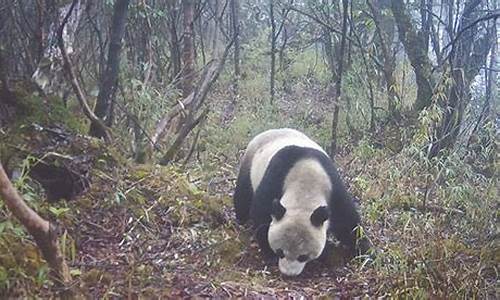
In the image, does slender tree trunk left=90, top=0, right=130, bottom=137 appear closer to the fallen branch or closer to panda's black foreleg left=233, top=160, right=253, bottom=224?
panda's black foreleg left=233, top=160, right=253, bottom=224

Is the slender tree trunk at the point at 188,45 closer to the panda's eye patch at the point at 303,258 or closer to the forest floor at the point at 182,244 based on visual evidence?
the forest floor at the point at 182,244

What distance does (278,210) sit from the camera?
530 centimetres

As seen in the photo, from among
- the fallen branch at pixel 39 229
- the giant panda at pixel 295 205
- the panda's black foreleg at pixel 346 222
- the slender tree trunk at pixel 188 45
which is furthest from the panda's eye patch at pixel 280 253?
the slender tree trunk at pixel 188 45

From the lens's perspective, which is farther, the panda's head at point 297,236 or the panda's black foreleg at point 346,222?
the panda's black foreleg at point 346,222

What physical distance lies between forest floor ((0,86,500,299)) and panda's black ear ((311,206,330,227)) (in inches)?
18.1

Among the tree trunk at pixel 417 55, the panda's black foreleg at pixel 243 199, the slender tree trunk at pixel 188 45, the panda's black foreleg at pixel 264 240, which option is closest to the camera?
the panda's black foreleg at pixel 264 240

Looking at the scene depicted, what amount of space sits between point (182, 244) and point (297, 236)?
0.96m

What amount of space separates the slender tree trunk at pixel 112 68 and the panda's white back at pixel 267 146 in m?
1.56

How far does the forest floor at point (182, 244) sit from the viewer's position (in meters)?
4.00

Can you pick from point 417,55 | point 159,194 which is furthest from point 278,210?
point 417,55

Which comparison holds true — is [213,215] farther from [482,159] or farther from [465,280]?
[482,159]

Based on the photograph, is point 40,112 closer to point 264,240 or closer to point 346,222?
point 264,240

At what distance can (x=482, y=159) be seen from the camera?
941 cm

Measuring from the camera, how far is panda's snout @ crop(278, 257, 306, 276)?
16.8ft
